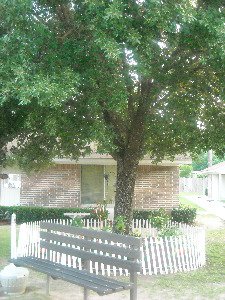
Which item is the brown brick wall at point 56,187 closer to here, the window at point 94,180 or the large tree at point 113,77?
the window at point 94,180

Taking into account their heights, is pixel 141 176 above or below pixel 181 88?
below

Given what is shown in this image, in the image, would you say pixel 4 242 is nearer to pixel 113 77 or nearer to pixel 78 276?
pixel 113 77

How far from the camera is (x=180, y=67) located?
10.6 m

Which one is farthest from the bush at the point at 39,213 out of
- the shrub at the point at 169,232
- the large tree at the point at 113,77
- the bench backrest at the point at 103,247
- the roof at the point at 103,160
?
the bench backrest at the point at 103,247

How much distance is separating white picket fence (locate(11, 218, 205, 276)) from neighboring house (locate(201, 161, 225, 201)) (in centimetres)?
3132

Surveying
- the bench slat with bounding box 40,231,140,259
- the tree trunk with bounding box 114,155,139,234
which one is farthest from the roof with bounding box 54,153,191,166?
the bench slat with bounding box 40,231,140,259

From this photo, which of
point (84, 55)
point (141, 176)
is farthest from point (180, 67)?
point (141, 176)

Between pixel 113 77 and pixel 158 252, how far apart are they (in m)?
3.80

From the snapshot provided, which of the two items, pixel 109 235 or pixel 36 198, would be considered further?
pixel 36 198

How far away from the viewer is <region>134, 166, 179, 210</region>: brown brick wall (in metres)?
21.1

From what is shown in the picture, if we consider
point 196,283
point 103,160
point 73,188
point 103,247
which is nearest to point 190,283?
point 196,283

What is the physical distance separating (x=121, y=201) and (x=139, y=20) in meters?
5.42

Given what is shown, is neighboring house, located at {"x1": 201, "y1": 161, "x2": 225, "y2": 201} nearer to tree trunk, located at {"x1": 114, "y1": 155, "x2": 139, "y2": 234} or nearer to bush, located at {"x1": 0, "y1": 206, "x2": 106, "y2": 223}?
bush, located at {"x1": 0, "y1": 206, "x2": 106, "y2": 223}

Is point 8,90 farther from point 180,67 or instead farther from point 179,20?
point 180,67
